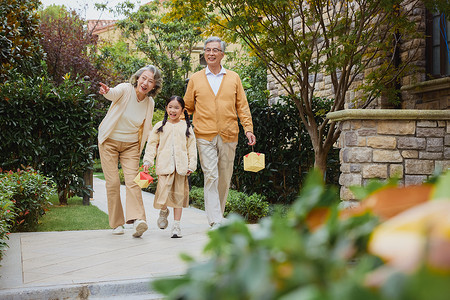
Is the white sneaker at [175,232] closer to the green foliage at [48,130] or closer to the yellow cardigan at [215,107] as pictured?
the yellow cardigan at [215,107]

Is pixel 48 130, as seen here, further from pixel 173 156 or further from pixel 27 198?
pixel 173 156

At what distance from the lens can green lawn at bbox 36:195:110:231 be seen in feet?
23.9

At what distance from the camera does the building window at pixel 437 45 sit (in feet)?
29.7

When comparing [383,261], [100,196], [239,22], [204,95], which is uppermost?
[239,22]

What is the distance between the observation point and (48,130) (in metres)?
9.09

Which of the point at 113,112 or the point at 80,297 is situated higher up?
the point at 113,112

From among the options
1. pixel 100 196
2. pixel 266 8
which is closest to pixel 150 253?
pixel 266 8

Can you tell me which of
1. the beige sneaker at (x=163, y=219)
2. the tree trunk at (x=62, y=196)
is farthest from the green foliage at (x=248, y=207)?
the tree trunk at (x=62, y=196)

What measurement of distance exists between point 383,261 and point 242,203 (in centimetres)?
792

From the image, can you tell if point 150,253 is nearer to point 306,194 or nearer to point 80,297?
point 80,297

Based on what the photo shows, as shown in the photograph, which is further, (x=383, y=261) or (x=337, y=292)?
(x=383, y=261)

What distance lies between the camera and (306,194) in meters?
0.84

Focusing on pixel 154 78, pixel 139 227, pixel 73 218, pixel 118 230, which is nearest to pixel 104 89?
pixel 154 78

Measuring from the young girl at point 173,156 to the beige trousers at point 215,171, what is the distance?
151 millimetres
